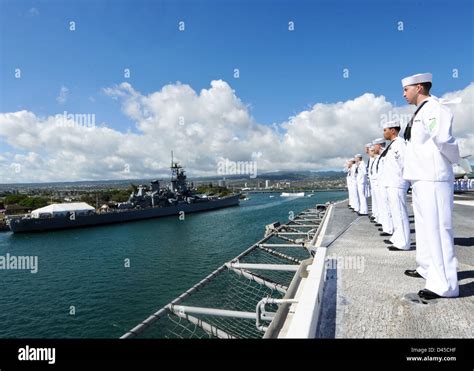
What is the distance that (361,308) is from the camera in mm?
3000

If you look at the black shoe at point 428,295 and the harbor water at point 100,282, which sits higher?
the black shoe at point 428,295

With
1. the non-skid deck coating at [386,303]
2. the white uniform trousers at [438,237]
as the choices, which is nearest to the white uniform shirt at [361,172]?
the non-skid deck coating at [386,303]

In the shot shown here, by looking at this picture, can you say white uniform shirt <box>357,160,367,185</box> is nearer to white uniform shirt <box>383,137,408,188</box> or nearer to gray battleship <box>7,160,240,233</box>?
white uniform shirt <box>383,137,408,188</box>

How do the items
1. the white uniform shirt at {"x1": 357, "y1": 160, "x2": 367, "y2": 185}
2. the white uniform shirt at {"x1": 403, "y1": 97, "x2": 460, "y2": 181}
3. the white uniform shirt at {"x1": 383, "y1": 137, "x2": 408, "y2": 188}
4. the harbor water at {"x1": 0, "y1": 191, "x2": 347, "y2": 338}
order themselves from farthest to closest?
the white uniform shirt at {"x1": 357, "y1": 160, "x2": 367, "y2": 185}, the harbor water at {"x1": 0, "y1": 191, "x2": 347, "y2": 338}, the white uniform shirt at {"x1": 383, "y1": 137, "x2": 408, "y2": 188}, the white uniform shirt at {"x1": 403, "y1": 97, "x2": 460, "y2": 181}

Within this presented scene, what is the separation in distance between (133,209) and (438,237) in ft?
196

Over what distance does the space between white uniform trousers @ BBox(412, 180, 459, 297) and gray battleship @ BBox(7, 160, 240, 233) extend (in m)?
53.3

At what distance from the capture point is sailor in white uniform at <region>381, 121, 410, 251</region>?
216 inches

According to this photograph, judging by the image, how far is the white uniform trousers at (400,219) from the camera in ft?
17.8

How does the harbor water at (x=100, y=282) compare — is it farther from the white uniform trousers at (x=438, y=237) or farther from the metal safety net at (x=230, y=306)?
the white uniform trousers at (x=438, y=237)

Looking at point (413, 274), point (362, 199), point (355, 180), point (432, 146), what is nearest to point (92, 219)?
point (355, 180)

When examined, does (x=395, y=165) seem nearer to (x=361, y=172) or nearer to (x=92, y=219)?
(x=361, y=172)

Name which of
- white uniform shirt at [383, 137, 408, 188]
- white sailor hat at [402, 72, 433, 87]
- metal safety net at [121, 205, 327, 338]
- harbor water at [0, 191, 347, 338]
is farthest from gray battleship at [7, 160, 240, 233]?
white sailor hat at [402, 72, 433, 87]

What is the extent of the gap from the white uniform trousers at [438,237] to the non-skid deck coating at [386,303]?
17 cm
